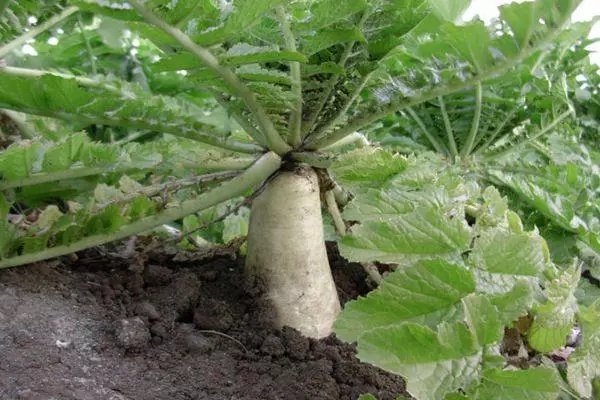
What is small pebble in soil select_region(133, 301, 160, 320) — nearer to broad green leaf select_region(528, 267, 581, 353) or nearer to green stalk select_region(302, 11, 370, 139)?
green stalk select_region(302, 11, 370, 139)

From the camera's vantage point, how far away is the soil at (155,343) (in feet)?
2.94

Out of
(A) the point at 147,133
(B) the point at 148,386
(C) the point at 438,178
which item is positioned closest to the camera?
(B) the point at 148,386

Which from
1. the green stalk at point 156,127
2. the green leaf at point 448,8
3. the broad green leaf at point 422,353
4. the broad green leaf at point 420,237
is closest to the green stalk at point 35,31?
the green stalk at point 156,127

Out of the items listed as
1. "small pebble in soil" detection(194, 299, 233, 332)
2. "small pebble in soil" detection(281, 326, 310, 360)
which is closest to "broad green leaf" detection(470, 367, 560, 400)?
"small pebble in soil" detection(281, 326, 310, 360)

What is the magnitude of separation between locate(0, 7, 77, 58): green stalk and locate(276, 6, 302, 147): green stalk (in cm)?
71

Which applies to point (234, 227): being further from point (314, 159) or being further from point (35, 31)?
point (35, 31)

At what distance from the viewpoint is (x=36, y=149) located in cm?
111

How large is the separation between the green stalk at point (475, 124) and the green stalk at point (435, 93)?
837 mm

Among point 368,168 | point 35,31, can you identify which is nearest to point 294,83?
point 368,168

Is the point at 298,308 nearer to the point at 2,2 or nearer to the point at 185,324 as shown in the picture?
the point at 185,324

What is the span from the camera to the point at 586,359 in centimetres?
82

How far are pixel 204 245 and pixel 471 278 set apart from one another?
31.8 inches

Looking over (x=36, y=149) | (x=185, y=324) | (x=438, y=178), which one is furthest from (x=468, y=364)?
(x=36, y=149)

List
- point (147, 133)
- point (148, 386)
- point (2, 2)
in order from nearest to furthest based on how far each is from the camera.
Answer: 1. point (148, 386)
2. point (2, 2)
3. point (147, 133)
